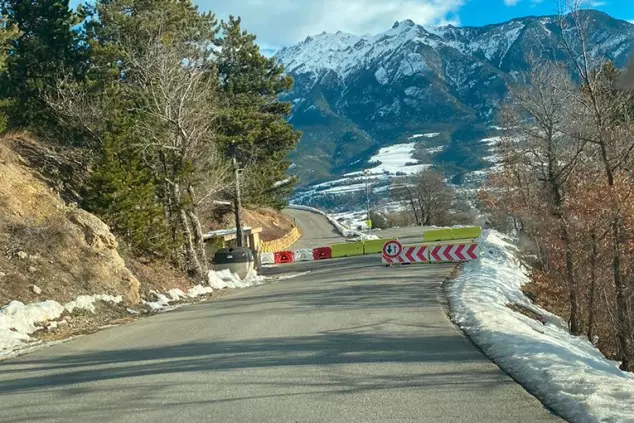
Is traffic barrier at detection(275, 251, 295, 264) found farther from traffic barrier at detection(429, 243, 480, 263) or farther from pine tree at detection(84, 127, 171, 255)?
pine tree at detection(84, 127, 171, 255)

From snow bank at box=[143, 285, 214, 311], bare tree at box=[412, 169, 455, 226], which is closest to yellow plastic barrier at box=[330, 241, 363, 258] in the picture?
snow bank at box=[143, 285, 214, 311]

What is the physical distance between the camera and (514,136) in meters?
23.5

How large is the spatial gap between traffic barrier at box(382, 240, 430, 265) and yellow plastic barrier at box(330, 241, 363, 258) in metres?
15.6

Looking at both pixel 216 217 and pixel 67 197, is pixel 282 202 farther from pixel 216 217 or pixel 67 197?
pixel 67 197

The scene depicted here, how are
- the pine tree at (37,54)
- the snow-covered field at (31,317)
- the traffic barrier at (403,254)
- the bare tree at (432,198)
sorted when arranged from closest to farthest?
the snow-covered field at (31,317) < the pine tree at (37,54) < the traffic barrier at (403,254) < the bare tree at (432,198)

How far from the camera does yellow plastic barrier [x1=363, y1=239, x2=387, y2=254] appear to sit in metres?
44.6

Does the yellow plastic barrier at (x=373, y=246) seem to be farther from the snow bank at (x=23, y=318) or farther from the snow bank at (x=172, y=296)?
the snow bank at (x=23, y=318)

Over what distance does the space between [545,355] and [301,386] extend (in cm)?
320

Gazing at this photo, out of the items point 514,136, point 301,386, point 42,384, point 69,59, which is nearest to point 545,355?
point 301,386

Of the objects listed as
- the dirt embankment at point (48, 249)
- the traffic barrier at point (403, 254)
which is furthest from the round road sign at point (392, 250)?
the dirt embankment at point (48, 249)

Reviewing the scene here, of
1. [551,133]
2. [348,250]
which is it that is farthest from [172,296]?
[348,250]

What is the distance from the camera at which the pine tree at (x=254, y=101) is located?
127 ft

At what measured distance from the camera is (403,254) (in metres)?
30.4

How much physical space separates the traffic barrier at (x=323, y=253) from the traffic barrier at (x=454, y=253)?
17.7 m
